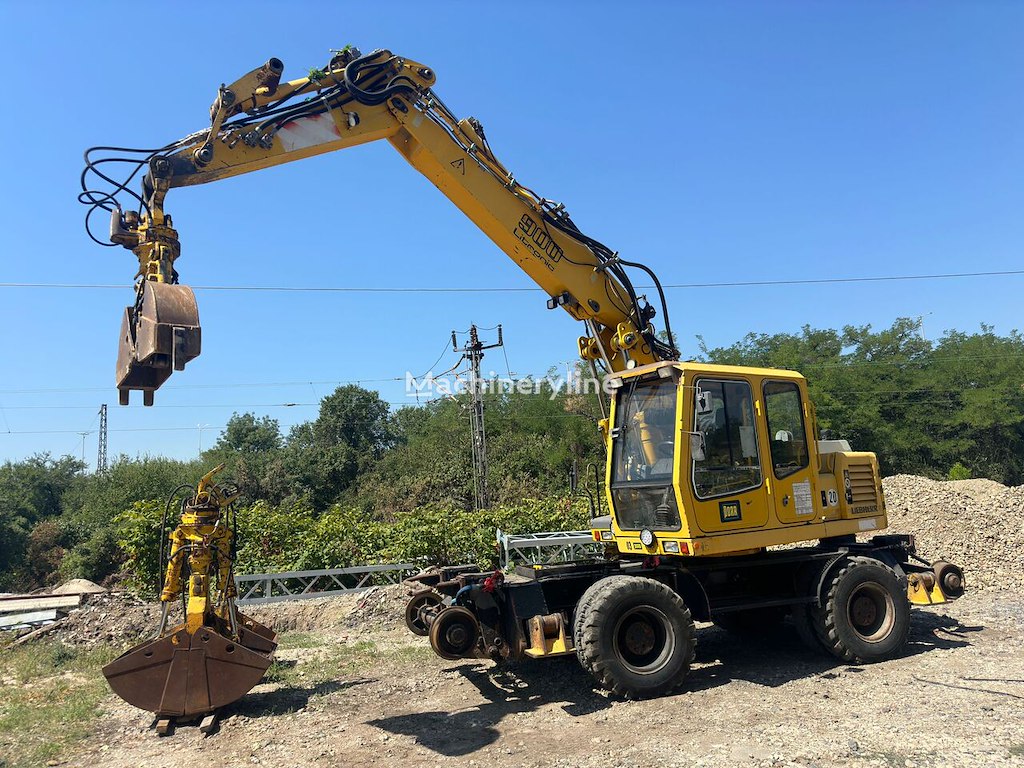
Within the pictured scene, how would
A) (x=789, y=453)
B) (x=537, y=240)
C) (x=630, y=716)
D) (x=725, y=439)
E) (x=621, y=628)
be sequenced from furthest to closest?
1. (x=537, y=240)
2. (x=789, y=453)
3. (x=725, y=439)
4. (x=621, y=628)
5. (x=630, y=716)

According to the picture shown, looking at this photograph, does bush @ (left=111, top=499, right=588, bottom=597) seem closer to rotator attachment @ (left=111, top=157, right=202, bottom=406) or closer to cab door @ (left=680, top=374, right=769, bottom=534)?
cab door @ (left=680, top=374, right=769, bottom=534)

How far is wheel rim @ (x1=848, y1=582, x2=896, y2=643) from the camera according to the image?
7.16 metres

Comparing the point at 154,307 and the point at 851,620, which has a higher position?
the point at 154,307

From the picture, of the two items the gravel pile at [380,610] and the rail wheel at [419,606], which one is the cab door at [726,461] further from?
the gravel pile at [380,610]

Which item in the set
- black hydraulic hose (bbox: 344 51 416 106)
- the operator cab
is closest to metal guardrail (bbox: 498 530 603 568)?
the operator cab

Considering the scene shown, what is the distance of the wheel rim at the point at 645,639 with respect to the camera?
20.5ft

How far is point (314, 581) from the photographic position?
43.0 ft

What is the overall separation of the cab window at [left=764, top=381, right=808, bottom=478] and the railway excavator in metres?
0.02

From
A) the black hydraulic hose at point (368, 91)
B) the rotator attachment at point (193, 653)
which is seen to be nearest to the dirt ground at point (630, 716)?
the rotator attachment at point (193, 653)

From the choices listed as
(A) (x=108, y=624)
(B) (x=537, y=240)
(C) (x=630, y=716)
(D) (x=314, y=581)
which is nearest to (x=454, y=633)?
(C) (x=630, y=716)

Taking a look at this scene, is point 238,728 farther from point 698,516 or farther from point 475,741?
point 698,516

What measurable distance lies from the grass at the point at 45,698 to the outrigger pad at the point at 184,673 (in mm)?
705

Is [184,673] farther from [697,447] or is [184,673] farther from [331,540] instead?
[331,540]

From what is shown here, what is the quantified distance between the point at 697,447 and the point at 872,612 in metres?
2.82
